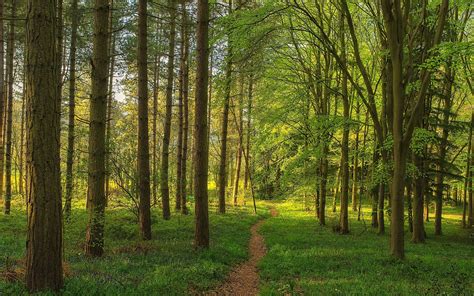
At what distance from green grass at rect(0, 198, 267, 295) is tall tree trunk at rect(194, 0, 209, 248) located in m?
0.79

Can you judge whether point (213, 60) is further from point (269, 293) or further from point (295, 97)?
point (269, 293)

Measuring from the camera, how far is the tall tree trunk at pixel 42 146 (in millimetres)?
5066

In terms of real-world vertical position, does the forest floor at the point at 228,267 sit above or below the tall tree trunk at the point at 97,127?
below

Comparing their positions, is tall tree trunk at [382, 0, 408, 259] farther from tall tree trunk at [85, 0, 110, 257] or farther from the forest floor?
tall tree trunk at [85, 0, 110, 257]

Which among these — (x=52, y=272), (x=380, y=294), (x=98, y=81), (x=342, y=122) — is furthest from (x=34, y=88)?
(x=342, y=122)

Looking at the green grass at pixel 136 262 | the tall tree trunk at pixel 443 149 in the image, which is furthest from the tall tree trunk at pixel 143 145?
the tall tree trunk at pixel 443 149

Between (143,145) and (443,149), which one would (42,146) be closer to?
(143,145)

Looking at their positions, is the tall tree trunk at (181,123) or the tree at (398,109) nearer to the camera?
the tree at (398,109)

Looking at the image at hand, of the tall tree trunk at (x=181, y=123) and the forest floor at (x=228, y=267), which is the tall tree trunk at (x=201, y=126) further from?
the tall tree trunk at (x=181, y=123)

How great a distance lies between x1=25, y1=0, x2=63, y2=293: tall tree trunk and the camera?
199 inches

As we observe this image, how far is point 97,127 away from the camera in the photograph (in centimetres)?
918

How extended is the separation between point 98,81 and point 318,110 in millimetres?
14215

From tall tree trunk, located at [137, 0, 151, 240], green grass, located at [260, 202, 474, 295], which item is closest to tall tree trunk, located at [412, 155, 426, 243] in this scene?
green grass, located at [260, 202, 474, 295]

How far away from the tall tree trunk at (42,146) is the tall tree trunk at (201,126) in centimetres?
569
